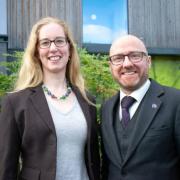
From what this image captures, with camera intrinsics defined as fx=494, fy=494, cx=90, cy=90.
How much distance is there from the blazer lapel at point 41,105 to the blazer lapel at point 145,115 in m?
0.66

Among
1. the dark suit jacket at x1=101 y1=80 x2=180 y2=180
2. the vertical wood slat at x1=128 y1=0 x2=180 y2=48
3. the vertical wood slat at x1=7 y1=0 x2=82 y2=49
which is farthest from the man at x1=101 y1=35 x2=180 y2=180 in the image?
the vertical wood slat at x1=128 y1=0 x2=180 y2=48

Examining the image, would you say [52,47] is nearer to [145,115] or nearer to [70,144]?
[70,144]

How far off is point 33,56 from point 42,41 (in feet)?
0.55

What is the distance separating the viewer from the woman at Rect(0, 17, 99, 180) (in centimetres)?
404

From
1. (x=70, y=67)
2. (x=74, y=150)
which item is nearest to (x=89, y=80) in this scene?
(x=70, y=67)

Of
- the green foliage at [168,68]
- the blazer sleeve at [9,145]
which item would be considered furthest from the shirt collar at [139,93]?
the green foliage at [168,68]

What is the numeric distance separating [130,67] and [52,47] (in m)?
0.69

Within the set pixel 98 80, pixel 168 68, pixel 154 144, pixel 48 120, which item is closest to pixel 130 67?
pixel 154 144

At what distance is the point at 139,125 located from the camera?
395 cm

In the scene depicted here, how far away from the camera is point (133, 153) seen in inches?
153

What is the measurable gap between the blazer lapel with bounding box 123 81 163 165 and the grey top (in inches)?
17.2

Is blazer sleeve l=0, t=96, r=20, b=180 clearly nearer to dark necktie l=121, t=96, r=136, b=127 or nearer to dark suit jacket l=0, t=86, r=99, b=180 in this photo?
dark suit jacket l=0, t=86, r=99, b=180

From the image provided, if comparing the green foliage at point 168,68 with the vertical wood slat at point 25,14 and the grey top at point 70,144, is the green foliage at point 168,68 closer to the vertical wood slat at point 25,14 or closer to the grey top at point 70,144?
the vertical wood slat at point 25,14

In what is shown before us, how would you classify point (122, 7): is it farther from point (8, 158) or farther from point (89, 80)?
point (8, 158)
